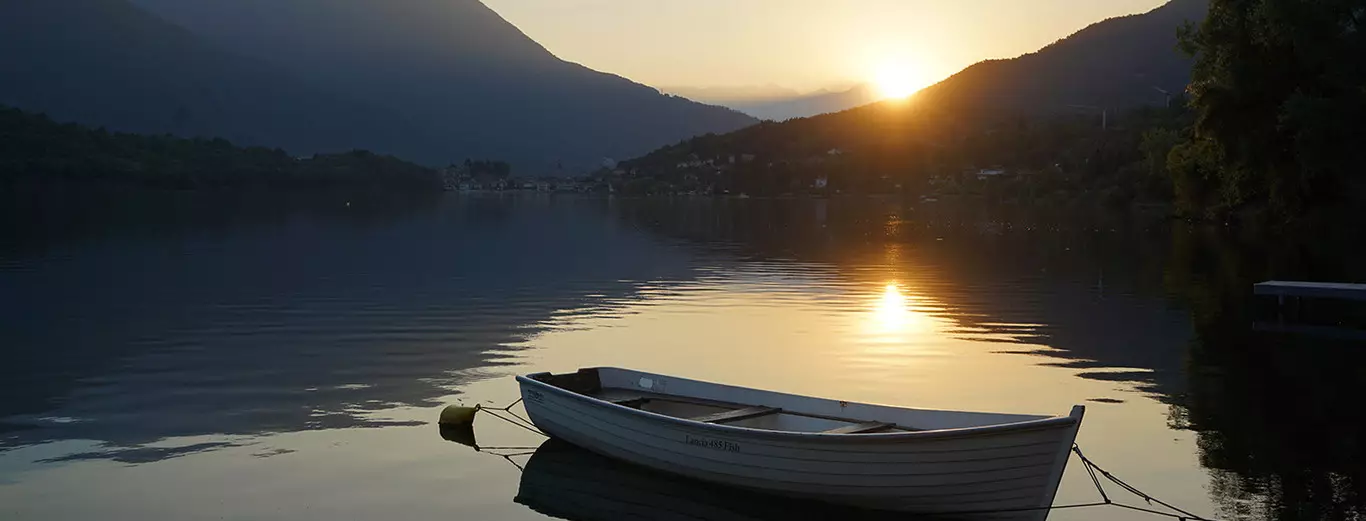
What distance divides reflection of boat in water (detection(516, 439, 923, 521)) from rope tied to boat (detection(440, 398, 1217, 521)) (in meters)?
0.91

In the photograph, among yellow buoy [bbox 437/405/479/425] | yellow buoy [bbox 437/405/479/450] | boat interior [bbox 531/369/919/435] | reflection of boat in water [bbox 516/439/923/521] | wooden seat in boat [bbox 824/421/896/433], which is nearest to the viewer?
reflection of boat in water [bbox 516/439/923/521]

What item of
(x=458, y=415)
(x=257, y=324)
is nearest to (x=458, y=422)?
(x=458, y=415)

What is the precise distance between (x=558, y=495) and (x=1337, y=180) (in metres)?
47.8

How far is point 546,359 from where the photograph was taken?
29.1m

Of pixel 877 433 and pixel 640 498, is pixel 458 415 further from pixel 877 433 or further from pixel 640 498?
pixel 877 433

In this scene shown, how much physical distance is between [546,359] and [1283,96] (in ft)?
125

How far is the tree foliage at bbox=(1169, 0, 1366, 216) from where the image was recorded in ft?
167

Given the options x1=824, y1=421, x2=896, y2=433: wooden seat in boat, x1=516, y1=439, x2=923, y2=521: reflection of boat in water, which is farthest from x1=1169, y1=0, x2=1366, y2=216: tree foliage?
x1=516, y1=439, x2=923, y2=521: reflection of boat in water

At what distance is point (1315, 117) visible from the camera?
1982 inches

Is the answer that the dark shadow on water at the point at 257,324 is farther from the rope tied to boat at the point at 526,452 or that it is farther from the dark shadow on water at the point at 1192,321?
the dark shadow on water at the point at 1192,321

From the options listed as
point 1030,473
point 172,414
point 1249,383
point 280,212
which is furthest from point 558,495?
point 280,212

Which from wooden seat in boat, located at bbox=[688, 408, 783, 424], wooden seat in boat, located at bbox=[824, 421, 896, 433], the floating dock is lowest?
the floating dock

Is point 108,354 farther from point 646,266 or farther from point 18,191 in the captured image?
→ point 18,191

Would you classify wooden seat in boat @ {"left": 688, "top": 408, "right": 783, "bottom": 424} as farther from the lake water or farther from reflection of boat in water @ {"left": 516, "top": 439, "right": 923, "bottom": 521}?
the lake water
